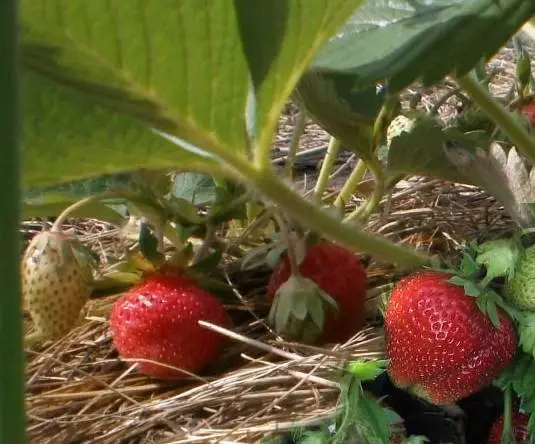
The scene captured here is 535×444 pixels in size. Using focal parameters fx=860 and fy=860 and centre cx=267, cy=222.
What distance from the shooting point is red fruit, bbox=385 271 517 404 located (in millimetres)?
562

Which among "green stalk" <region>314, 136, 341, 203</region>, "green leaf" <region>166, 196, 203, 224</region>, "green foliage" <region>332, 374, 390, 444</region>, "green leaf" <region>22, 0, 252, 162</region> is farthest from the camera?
"green stalk" <region>314, 136, 341, 203</region>

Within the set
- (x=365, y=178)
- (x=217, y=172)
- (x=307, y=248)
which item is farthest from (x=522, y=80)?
(x=217, y=172)

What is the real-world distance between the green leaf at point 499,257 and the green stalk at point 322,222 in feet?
0.31

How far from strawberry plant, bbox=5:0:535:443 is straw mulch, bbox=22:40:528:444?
0.12 ft

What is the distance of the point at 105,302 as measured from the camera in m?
0.78

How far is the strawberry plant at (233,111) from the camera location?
421 mm

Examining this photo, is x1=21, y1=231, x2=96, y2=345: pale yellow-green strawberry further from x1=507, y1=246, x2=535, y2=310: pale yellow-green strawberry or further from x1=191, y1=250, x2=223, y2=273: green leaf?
x1=507, y1=246, x2=535, y2=310: pale yellow-green strawberry

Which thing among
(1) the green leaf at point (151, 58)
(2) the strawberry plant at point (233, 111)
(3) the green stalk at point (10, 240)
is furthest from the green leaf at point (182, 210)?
(3) the green stalk at point (10, 240)

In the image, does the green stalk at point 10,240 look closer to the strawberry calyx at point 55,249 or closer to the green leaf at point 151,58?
the green leaf at point 151,58

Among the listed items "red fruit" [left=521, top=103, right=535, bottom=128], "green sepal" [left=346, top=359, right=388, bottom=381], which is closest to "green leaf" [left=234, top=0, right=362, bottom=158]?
"green sepal" [left=346, top=359, right=388, bottom=381]

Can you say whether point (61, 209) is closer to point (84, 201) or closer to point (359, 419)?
point (84, 201)

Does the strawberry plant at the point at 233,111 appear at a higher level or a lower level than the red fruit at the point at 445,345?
higher

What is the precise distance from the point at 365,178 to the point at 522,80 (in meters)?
0.20

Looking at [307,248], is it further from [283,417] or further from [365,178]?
[365,178]
